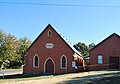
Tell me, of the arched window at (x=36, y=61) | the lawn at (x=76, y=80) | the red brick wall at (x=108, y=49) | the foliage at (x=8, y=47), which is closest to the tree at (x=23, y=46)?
the foliage at (x=8, y=47)

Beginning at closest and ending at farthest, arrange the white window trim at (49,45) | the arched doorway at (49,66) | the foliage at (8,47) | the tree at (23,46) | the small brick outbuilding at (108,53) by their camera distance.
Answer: the small brick outbuilding at (108,53), the arched doorway at (49,66), the white window trim at (49,45), the foliage at (8,47), the tree at (23,46)

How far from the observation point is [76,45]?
128375 millimetres

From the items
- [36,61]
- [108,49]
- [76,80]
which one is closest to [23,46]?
[36,61]

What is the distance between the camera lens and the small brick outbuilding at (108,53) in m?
47.1

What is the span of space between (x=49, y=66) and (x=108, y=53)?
10.5 m

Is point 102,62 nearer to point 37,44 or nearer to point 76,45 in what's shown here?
point 37,44

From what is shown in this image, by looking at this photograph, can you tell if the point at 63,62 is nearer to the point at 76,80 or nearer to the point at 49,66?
the point at 49,66

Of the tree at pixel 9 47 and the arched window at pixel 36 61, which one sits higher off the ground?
the tree at pixel 9 47

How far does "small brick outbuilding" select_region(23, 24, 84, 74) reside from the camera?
48025mm

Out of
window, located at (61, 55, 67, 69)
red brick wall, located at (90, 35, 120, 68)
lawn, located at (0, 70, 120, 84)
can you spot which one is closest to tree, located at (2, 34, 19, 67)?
window, located at (61, 55, 67, 69)

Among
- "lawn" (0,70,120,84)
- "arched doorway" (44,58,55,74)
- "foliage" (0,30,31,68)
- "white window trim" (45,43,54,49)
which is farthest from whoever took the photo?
"foliage" (0,30,31,68)

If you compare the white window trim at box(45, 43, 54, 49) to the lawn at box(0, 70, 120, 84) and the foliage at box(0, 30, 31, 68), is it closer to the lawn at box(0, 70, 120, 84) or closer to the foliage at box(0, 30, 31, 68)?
the lawn at box(0, 70, 120, 84)

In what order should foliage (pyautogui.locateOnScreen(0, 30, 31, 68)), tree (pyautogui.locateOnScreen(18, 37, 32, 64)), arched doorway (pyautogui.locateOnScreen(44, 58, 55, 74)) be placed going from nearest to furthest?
arched doorway (pyautogui.locateOnScreen(44, 58, 55, 74))
foliage (pyautogui.locateOnScreen(0, 30, 31, 68))
tree (pyautogui.locateOnScreen(18, 37, 32, 64))

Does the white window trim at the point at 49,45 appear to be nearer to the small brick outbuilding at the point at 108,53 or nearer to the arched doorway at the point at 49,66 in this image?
the arched doorway at the point at 49,66
